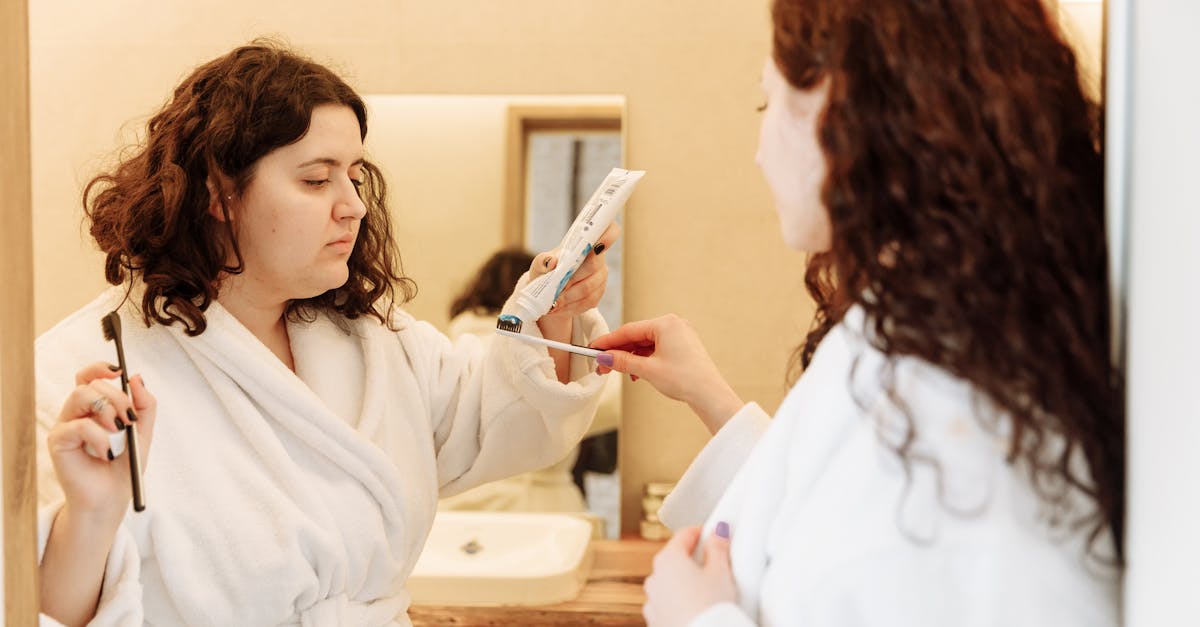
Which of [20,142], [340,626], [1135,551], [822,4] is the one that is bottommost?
[340,626]

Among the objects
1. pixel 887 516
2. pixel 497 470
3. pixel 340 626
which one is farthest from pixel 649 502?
pixel 887 516

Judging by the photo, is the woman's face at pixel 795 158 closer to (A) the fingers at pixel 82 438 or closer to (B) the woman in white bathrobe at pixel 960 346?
(B) the woman in white bathrobe at pixel 960 346

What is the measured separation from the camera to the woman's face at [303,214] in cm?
116

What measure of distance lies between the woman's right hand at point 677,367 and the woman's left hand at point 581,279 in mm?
58

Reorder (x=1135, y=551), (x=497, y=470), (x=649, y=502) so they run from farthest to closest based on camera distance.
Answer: (x=649, y=502)
(x=497, y=470)
(x=1135, y=551)

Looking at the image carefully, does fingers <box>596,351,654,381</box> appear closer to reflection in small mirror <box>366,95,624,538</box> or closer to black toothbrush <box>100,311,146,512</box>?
black toothbrush <box>100,311,146,512</box>

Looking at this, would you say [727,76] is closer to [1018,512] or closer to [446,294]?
[446,294]

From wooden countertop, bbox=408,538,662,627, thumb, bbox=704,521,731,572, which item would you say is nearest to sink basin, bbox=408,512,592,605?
wooden countertop, bbox=408,538,662,627

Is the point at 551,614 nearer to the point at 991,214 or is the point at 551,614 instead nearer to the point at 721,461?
the point at 721,461

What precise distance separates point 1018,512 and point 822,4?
0.34 meters

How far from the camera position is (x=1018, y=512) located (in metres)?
0.63

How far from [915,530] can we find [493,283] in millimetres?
1557

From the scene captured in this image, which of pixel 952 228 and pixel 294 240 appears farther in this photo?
pixel 294 240

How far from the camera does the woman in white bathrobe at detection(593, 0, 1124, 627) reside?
63cm
